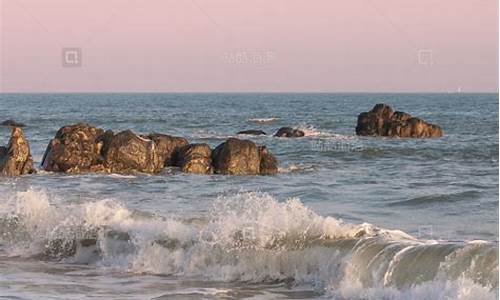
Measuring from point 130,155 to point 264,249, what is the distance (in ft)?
46.1

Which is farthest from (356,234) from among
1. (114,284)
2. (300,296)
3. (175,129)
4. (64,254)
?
(175,129)

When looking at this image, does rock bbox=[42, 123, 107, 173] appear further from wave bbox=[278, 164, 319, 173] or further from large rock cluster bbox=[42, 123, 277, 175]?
wave bbox=[278, 164, 319, 173]

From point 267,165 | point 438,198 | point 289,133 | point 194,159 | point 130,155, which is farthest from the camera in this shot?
point 289,133

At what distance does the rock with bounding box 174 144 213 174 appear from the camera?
26.2 meters

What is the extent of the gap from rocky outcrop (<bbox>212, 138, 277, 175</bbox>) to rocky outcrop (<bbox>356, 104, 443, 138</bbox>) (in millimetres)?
18447

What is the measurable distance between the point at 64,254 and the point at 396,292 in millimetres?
5882

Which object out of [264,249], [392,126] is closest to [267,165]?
[264,249]

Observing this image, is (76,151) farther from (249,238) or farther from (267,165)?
(249,238)

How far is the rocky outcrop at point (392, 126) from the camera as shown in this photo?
4431cm

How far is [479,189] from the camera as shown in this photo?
880 inches

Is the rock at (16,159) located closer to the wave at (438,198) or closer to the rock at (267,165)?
the rock at (267,165)

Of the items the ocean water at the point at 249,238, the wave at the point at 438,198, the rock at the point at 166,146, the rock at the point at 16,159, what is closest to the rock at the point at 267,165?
the ocean water at the point at 249,238

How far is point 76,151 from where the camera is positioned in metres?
26.8

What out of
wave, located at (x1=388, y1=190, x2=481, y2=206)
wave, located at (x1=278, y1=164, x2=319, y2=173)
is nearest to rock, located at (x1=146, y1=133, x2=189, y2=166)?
wave, located at (x1=278, y1=164, x2=319, y2=173)
